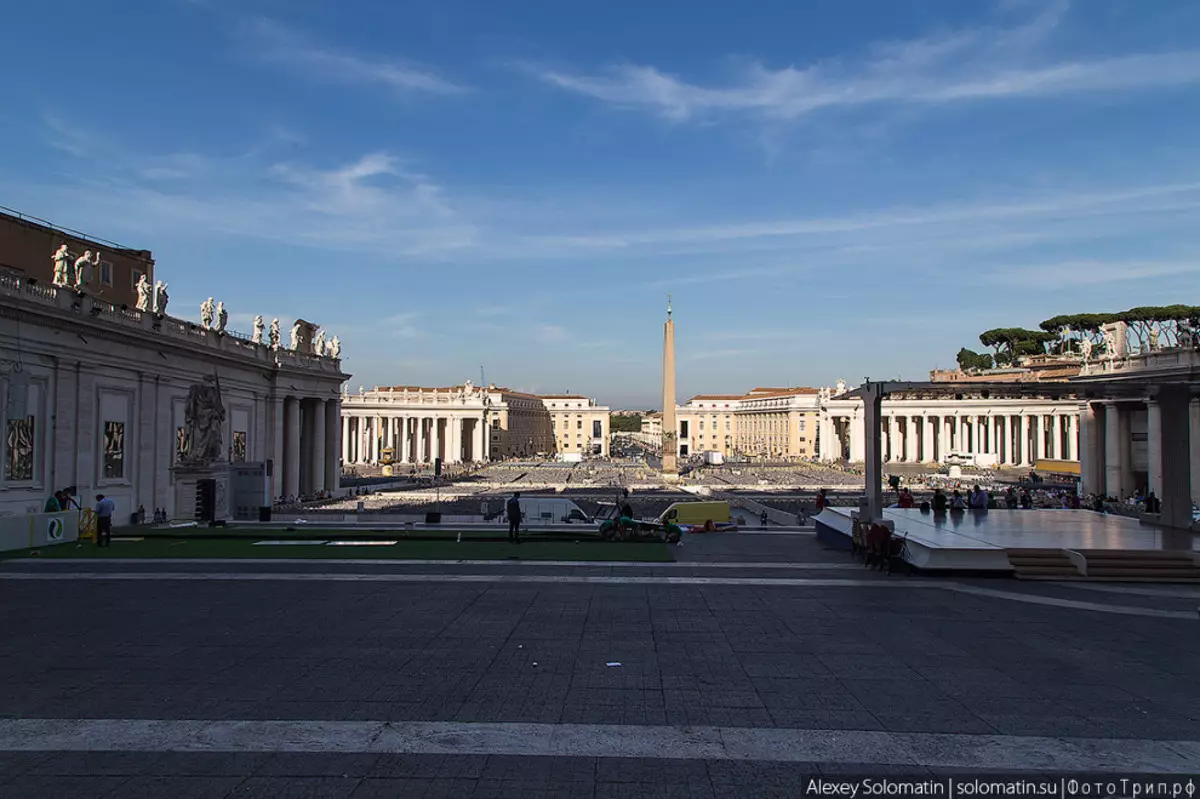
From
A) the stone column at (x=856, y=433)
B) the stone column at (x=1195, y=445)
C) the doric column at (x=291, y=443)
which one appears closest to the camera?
the stone column at (x=1195, y=445)

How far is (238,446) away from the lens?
42.5 metres

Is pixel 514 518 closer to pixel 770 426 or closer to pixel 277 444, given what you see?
pixel 277 444

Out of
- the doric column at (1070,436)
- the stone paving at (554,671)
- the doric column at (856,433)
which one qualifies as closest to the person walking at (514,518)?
the stone paving at (554,671)

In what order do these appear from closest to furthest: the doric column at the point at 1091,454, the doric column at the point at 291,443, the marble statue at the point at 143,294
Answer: the marble statue at the point at 143,294
the doric column at the point at 291,443
the doric column at the point at 1091,454

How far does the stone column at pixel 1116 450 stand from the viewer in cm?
4994

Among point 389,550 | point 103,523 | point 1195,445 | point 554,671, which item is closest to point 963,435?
point 1195,445

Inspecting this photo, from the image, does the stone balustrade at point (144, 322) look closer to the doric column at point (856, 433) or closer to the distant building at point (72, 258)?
the distant building at point (72, 258)

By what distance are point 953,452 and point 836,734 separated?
12101 cm

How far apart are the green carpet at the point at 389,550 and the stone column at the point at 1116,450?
4133 centimetres

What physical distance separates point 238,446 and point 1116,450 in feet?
168

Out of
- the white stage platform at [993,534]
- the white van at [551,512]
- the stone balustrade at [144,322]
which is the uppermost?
the stone balustrade at [144,322]

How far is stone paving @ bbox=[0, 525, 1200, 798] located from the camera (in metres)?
6.60

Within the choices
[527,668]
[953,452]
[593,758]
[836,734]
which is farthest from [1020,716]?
[953,452]

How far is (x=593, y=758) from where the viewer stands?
6.89 meters
